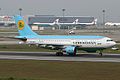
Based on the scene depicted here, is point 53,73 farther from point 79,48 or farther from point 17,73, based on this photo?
point 79,48

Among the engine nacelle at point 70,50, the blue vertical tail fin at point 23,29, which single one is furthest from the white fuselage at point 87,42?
the blue vertical tail fin at point 23,29

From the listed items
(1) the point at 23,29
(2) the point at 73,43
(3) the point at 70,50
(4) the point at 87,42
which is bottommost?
(3) the point at 70,50

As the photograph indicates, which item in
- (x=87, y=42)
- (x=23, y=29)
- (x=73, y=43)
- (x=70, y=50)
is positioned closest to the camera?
(x=70, y=50)

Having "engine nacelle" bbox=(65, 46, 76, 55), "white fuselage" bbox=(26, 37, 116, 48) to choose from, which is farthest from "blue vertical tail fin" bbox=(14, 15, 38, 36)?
"engine nacelle" bbox=(65, 46, 76, 55)

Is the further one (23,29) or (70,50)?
(23,29)

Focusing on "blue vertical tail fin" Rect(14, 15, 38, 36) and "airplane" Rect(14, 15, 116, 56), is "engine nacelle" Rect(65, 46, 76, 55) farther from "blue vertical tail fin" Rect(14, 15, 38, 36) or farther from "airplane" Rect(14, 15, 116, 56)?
"blue vertical tail fin" Rect(14, 15, 38, 36)

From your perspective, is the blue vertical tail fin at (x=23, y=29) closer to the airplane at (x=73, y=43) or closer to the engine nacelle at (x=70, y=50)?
the airplane at (x=73, y=43)

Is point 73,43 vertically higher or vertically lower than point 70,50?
higher

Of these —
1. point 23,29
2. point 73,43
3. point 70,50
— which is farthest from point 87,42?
point 23,29

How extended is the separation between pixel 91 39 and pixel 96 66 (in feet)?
56.0

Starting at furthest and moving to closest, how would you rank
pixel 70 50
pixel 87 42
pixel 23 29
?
pixel 23 29 → pixel 87 42 → pixel 70 50

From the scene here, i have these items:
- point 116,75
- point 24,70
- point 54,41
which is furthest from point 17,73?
point 54,41

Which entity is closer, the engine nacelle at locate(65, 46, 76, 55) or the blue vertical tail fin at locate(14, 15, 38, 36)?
the engine nacelle at locate(65, 46, 76, 55)

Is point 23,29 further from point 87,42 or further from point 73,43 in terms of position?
point 87,42
